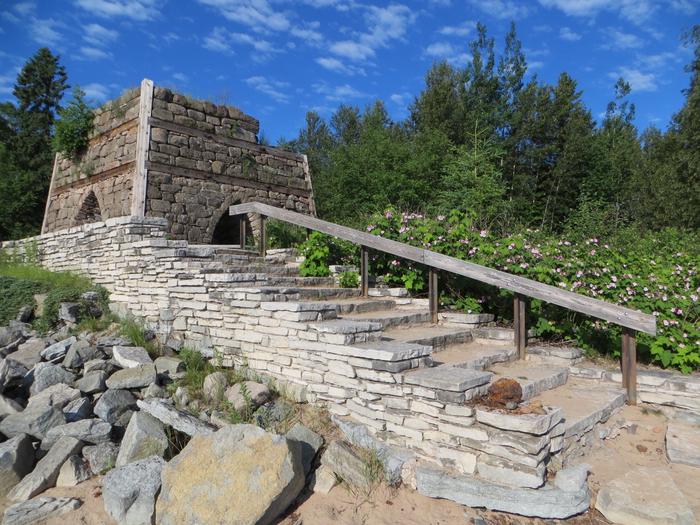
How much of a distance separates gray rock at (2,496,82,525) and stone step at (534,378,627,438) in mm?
3348

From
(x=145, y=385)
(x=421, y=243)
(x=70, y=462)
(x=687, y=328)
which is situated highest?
(x=421, y=243)

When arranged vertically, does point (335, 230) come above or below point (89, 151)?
below

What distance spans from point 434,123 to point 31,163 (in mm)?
18130

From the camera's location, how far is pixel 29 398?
13.7ft

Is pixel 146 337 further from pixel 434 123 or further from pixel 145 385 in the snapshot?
pixel 434 123

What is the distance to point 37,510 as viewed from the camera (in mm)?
2820

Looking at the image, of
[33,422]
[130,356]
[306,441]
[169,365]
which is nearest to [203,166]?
[130,356]

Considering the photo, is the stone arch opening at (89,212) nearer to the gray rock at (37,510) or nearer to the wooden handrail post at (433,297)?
the wooden handrail post at (433,297)

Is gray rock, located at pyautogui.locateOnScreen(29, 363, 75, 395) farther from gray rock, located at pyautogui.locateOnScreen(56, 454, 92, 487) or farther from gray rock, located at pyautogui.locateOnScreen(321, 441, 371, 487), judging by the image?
gray rock, located at pyautogui.locateOnScreen(321, 441, 371, 487)

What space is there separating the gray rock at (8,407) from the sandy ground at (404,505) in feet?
3.90

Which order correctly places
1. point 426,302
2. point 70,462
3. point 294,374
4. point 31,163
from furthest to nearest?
point 31,163 → point 426,302 → point 294,374 → point 70,462

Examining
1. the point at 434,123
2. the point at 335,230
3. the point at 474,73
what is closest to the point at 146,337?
the point at 335,230

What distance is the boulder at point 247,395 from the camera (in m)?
3.78

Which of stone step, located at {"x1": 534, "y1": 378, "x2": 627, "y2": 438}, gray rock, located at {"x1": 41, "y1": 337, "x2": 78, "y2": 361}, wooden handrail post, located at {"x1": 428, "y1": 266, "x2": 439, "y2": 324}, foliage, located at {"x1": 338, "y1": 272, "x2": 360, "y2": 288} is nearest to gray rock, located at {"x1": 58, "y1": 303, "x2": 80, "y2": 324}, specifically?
gray rock, located at {"x1": 41, "y1": 337, "x2": 78, "y2": 361}
